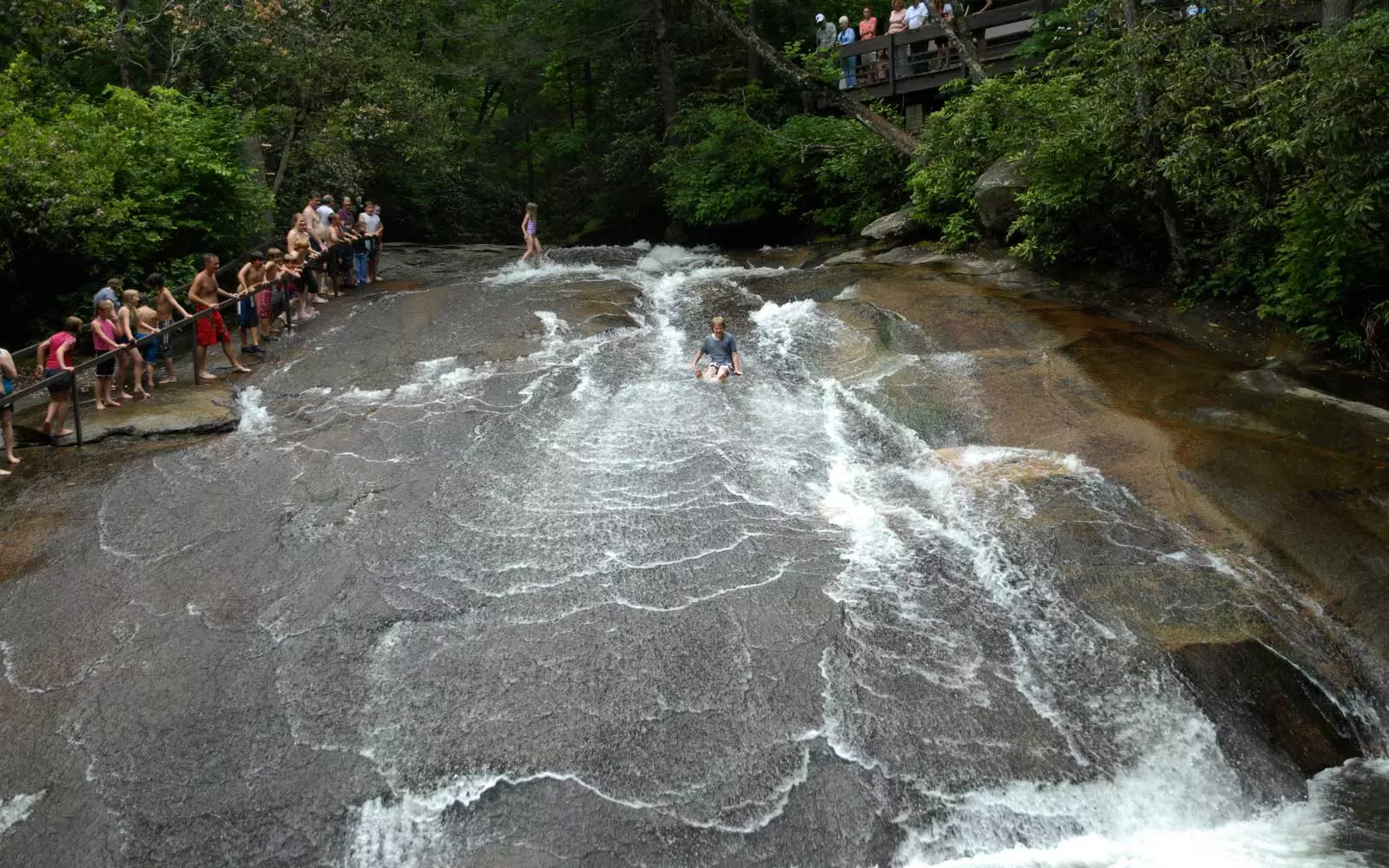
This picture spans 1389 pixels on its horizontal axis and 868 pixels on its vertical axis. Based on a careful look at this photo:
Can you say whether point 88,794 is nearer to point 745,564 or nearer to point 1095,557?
point 745,564

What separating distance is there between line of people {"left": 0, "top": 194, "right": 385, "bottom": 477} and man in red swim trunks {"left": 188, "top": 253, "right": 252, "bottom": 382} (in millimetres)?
14

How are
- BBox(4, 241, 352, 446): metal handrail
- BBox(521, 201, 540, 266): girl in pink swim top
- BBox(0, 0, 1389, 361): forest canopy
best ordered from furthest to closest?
BBox(521, 201, 540, 266): girl in pink swim top, BBox(0, 0, 1389, 361): forest canopy, BBox(4, 241, 352, 446): metal handrail

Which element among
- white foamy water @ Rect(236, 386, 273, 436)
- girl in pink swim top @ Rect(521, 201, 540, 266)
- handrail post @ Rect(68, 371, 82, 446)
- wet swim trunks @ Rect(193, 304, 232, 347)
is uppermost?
girl in pink swim top @ Rect(521, 201, 540, 266)

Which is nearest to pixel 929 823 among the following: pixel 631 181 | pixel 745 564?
pixel 745 564

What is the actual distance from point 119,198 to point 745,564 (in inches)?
515

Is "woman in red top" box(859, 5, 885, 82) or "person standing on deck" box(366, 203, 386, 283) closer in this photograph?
"person standing on deck" box(366, 203, 386, 283)

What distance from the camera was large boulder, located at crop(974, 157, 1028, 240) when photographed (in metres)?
16.6

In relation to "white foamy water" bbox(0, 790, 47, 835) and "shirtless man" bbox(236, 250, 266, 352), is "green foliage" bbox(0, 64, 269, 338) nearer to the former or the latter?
"shirtless man" bbox(236, 250, 266, 352)

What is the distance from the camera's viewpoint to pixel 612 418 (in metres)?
11.3

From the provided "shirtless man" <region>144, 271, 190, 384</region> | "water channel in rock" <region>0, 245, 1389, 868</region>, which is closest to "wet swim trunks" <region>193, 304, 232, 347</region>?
"shirtless man" <region>144, 271, 190, 384</region>

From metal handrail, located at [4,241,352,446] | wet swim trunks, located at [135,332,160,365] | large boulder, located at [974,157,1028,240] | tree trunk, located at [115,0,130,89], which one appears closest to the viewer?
metal handrail, located at [4,241,352,446]

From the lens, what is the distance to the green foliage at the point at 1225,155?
9688mm

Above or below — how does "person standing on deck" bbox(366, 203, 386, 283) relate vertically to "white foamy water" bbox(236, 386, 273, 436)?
above

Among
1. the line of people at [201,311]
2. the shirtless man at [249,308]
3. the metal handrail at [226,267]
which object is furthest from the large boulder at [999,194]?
the shirtless man at [249,308]
